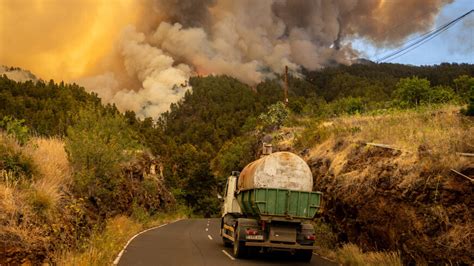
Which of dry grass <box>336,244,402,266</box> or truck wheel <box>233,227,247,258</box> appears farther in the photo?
truck wheel <box>233,227,247,258</box>

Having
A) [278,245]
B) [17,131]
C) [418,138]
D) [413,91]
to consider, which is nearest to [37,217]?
[17,131]

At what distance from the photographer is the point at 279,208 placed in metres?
14.5

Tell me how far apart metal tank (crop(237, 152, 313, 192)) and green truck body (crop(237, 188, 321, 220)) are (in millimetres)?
602

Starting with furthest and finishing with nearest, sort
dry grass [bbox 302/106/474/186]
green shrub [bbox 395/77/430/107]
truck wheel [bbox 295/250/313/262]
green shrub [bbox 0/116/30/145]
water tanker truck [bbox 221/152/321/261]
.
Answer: green shrub [bbox 395/77/430/107], green shrub [bbox 0/116/30/145], truck wheel [bbox 295/250/313/262], water tanker truck [bbox 221/152/321/261], dry grass [bbox 302/106/474/186]

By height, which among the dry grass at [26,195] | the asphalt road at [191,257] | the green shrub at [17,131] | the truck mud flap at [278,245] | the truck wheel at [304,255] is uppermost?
the green shrub at [17,131]

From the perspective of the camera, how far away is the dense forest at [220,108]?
42.5m

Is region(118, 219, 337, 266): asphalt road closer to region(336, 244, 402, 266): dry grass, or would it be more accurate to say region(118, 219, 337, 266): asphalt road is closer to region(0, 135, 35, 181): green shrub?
region(336, 244, 402, 266): dry grass

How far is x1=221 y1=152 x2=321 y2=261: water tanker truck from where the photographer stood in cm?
1439

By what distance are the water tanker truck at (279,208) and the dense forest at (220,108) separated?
6665mm

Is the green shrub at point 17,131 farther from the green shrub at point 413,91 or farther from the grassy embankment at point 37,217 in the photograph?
the green shrub at point 413,91

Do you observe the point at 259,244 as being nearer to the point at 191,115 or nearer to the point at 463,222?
the point at 463,222

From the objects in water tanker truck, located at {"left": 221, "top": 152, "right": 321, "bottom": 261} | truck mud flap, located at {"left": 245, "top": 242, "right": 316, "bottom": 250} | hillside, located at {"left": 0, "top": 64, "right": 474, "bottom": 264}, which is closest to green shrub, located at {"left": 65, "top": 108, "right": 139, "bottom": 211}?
hillside, located at {"left": 0, "top": 64, "right": 474, "bottom": 264}

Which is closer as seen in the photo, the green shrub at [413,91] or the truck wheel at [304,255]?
the truck wheel at [304,255]

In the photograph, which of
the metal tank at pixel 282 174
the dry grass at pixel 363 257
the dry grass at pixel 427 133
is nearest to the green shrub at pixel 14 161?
the metal tank at pixel 282 174
